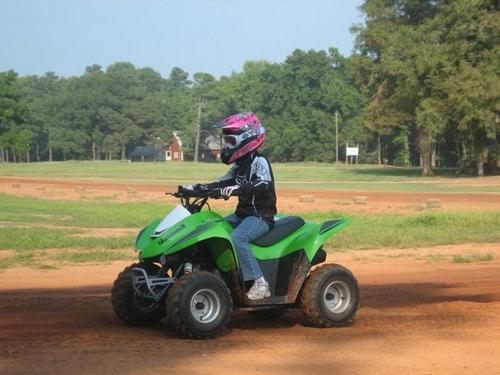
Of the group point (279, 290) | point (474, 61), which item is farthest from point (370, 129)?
point (279, 290)

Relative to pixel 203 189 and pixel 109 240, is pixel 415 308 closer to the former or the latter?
pixel 203 189

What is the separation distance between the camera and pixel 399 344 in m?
8.44

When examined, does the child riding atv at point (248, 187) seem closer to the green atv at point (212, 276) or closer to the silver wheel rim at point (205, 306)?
the green atv at point (212, 276)

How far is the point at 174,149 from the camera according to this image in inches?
5960

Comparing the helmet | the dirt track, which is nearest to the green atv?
the dirt track

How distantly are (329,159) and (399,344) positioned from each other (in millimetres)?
115039

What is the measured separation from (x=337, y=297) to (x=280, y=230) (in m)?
1.02

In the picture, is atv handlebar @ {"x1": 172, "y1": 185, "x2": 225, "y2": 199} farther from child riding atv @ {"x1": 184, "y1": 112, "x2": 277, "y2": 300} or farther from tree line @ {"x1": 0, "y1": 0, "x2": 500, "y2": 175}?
tree line @ {"x1": 0, "y1": 0, "x2": 500, "y2": 175}

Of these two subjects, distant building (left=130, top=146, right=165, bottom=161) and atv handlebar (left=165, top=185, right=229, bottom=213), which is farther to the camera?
distant building (left=130, top=146, right=165, bottom=161)

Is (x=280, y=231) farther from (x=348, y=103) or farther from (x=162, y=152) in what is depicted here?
(x=162, y=152)

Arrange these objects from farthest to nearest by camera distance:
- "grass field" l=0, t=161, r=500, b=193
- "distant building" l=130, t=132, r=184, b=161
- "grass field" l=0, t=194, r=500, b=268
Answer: "distant building" l=130, t=132, r=184, b=161
"grass field" l=0, t=161, r=500, b=193
"grass field" l=0, t=194, r=500, b=268

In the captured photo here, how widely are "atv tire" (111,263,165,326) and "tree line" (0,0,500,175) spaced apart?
49.3 meters

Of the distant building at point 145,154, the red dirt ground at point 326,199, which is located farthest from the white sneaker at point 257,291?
the distant building at point 145,154

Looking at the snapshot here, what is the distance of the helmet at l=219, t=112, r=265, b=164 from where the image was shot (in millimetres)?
8875
